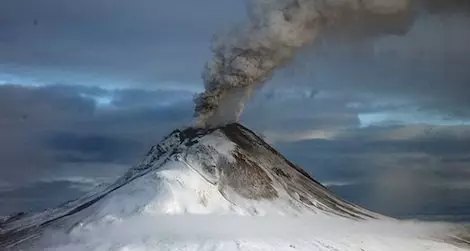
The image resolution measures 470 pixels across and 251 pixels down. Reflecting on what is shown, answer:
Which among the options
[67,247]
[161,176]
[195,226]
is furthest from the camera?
[161,176]

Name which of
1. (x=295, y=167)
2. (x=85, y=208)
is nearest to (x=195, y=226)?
(x=85, y=208)

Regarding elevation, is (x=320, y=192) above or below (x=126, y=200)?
above

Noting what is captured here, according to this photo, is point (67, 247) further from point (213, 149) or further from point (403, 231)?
point (403, 231)

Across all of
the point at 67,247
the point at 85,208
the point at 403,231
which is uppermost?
the point at 403,231

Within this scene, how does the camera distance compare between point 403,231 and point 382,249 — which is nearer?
point 382,249

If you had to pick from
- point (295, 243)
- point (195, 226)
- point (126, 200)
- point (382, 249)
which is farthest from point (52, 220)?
point (382, 249)

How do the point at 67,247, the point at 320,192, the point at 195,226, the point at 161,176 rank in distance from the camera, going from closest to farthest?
1. the point at 67,247
2. the point at 195,226
3. the point at 161,176
4. the point at 320,192

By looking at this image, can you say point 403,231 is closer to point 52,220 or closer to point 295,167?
point 295,167
